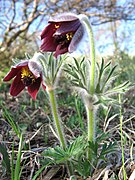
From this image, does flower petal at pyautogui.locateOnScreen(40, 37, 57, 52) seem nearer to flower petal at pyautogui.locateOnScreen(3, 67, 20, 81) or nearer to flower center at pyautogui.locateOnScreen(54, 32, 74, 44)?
flower center at pyautogui.locateOnScreen(54, 32, 74, 44)

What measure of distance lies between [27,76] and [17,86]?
0.09 metres

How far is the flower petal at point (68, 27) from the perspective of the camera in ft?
3.30

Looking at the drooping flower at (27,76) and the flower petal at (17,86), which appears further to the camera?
the flower petal at (17,86)

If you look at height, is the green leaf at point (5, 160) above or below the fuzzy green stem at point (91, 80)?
below

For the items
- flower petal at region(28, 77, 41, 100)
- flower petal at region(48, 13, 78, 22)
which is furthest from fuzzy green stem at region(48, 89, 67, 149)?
flower petal at region(48, 13, 78, 22)

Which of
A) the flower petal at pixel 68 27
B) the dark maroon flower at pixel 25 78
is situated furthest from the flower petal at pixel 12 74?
the flower petal at pixel 68 27

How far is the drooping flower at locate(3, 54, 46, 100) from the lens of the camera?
101 centimetres

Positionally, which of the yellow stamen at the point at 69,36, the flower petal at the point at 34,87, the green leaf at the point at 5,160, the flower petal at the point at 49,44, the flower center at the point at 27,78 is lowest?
the green leaf at the point at 5,160

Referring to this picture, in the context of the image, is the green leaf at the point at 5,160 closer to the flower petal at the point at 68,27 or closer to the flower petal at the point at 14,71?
the flower petal at the point at 14,71

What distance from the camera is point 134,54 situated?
4.16 metres

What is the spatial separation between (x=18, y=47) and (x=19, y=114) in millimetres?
3009

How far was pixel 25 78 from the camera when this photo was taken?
1.07m

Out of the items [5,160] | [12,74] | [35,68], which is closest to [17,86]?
[12,74]

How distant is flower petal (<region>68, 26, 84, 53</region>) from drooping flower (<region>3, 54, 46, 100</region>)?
125 mm
